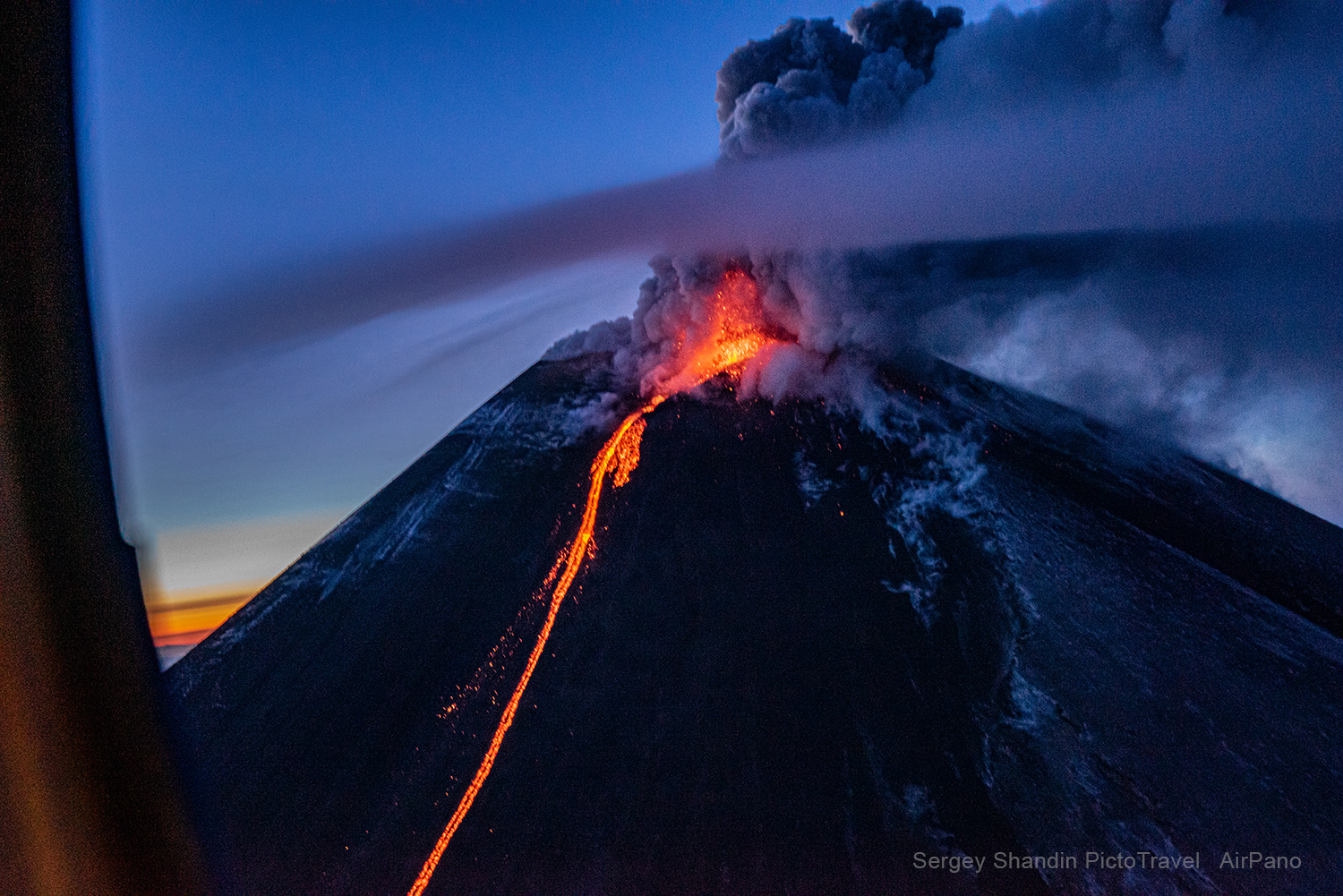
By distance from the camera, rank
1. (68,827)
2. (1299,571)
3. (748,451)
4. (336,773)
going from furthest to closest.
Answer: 1. (748,451)
2. (1299,571)
3. (336,773)
4. (68,827)

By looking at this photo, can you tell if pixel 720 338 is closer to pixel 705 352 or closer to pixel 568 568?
pixel 705 352

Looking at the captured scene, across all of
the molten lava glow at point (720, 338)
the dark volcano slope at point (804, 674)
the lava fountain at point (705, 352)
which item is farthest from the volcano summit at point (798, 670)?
the molten lava glow at point (720, 338)

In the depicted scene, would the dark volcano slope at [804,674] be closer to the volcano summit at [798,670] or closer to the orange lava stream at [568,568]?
the volcano summit at [798,670]

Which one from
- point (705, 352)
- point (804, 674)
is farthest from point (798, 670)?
point (705, 352)

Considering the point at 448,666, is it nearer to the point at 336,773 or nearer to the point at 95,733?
the point at 336,773

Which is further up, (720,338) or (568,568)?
(720,338)

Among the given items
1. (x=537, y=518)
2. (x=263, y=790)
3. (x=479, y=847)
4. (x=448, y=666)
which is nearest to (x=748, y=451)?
(x=537, y=518)
